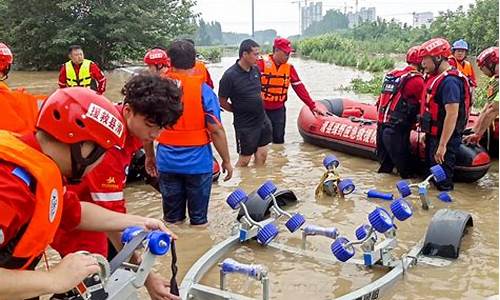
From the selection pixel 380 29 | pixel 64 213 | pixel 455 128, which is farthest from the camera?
pixel 380 29

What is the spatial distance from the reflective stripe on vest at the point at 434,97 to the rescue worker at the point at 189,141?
7.54ft

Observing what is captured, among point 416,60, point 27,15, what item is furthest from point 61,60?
point 416,60

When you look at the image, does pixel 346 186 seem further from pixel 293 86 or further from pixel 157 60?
pixel 293 86

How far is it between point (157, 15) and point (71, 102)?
22895mm

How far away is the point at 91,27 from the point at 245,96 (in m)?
19.1

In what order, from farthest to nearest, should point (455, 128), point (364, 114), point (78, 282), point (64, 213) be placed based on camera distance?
point (364, 114)
point (455, 128)
point (64, 213)
point (78, 282)

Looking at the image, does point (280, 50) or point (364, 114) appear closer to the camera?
point (280, 50)

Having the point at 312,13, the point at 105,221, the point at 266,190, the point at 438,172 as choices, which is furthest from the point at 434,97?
the point at 312,13

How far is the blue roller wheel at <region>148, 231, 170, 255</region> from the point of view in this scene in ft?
7.18

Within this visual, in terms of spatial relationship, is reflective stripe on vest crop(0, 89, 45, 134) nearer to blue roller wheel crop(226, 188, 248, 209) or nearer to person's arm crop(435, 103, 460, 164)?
blue roller wheel crop(226, 188, 248, 209)

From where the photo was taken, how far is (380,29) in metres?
51.8

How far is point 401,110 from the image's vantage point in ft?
21.7

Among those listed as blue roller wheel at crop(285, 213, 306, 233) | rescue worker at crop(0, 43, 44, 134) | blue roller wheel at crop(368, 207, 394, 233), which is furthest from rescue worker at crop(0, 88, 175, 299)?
blue roller wheel at crop(285, 213, 306, 233)

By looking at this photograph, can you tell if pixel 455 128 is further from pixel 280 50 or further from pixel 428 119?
pixel 280 50
